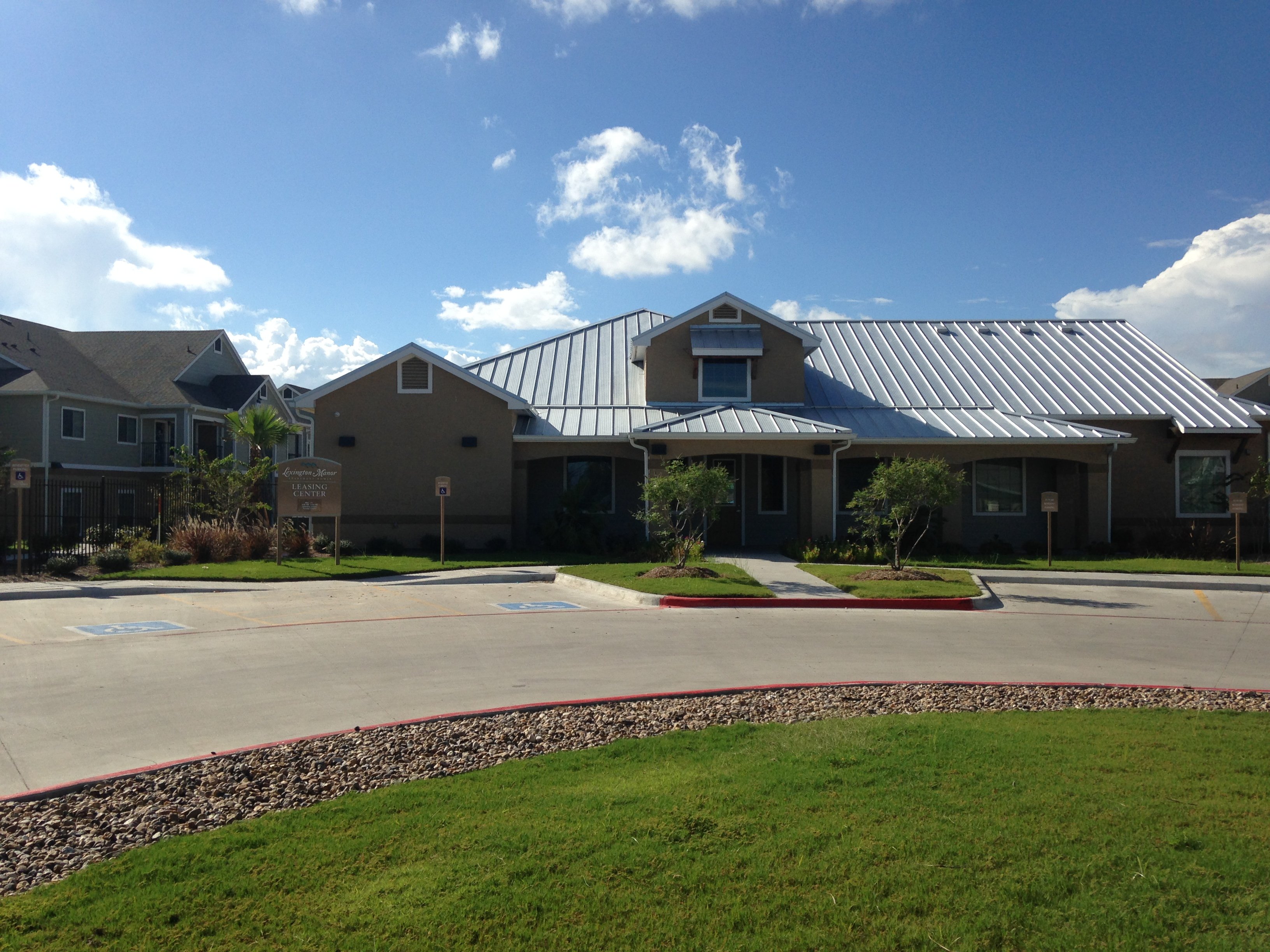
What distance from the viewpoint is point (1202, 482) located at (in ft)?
A: 82.2

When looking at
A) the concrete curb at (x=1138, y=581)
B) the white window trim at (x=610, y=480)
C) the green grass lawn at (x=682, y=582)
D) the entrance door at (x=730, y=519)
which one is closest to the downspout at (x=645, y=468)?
the white window trim at (x=610, y=480)

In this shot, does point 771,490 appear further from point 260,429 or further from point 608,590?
point 260,429

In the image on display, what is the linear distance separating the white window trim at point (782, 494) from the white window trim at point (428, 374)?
8836 mm

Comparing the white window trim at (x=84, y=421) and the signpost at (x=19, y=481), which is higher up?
the white window trim at (x=84, y=421)

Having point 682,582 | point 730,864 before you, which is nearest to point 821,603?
point 682,582

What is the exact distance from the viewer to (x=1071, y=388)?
26.7 m

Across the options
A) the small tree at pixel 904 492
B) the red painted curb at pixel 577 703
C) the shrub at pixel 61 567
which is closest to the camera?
the red painted curb at pixel 577 703

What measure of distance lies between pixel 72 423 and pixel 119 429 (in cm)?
226

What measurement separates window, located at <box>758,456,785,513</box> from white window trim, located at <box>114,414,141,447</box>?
25181mm

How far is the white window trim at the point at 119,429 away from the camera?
35438 mm

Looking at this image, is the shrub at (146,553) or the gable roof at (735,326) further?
the gable roof at (735,326)

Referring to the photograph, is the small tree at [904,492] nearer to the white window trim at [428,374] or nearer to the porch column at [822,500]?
the porch column at [822,500]

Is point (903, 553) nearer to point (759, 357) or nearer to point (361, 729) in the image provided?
point (759, 357)

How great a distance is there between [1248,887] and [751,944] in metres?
2.29
